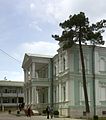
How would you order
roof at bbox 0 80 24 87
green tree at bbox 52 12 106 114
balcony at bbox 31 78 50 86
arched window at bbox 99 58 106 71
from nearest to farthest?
green tree at bbox 52 12 106 114, arched window at bbox 99 58 106 71, balcony at bbox 31 78 50 86, roof at bbox 0 80 24 87

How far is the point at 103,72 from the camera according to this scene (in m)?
56.7

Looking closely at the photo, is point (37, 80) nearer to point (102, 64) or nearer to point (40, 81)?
point (40, 81)

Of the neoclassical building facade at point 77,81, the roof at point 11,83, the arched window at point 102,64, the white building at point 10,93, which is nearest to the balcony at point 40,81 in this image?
the neoclassical building facade at point 77,81

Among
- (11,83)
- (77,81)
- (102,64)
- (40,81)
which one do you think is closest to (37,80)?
(40,81)

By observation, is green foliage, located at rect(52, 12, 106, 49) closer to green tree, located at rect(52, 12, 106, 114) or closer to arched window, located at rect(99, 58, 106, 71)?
green tree, located at rect(52, 12, 106, 114)

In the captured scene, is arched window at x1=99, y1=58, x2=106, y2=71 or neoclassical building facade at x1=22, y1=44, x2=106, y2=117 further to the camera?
arched window at x1=99, y1=58, x2=106, y2=71

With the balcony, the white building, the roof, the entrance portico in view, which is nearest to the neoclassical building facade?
the balcony

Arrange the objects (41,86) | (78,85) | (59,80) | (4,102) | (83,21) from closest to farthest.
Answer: (83,21) < (78,85) < (59,80) < (41,86) < (4,102)

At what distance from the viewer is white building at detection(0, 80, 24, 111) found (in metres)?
113

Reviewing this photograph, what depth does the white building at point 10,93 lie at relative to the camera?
11269cm

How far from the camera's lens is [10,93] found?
11412 centimetres

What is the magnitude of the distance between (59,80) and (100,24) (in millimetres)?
12654

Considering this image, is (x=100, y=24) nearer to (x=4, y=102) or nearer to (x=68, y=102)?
(x=68, y=102)

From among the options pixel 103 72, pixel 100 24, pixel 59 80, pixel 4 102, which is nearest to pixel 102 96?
pixel 103 72
